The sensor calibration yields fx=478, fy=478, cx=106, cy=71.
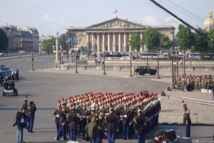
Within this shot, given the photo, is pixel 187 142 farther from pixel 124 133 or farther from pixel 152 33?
pixel 152 33

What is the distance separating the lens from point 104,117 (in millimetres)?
16953

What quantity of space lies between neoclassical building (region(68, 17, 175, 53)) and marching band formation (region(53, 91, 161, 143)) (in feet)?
513

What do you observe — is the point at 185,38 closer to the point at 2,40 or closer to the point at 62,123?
the point at 2,40

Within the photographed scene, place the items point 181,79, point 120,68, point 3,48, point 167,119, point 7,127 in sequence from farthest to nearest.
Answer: point 3,48, point 120,68, point 181,79, point 167,119, point 7,127

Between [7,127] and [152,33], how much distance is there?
11141 centimetres

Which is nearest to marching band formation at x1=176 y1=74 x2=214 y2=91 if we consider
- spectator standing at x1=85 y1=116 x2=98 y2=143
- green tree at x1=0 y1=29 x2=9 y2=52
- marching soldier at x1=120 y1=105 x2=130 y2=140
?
marching soldier at x1=120 y1=105 x2=130 y2=140

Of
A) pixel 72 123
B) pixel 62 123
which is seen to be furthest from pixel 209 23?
pixel 72 123

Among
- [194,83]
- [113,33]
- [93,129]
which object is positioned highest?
[113,33]

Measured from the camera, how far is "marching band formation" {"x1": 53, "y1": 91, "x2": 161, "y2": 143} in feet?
53.6

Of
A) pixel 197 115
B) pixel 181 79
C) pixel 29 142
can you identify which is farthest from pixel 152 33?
pixel 29 142

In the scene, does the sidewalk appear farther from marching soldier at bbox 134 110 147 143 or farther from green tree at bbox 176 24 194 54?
green tree at bbox 176 24 194 54

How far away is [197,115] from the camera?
2475 cm

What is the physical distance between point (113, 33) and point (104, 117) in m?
164

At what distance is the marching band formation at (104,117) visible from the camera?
16.3 metres
